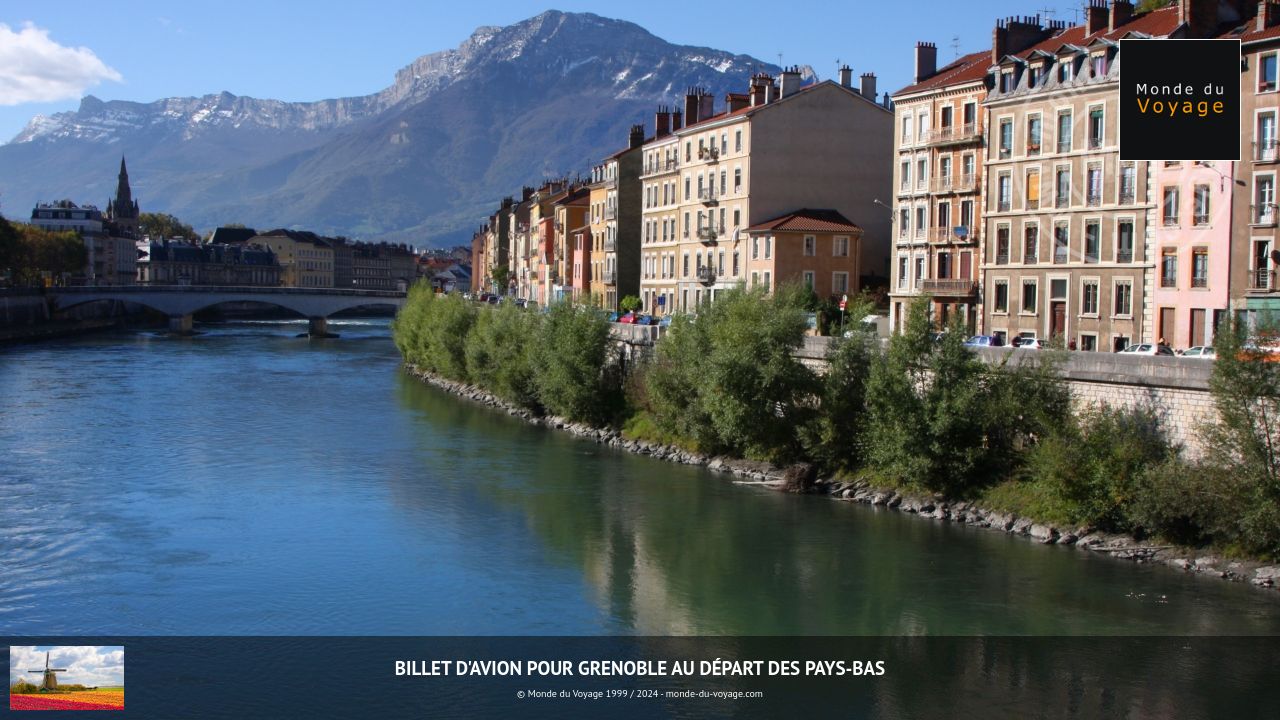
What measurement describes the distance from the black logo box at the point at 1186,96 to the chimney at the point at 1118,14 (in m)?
5.74

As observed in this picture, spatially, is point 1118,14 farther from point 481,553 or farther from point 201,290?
point 201,290

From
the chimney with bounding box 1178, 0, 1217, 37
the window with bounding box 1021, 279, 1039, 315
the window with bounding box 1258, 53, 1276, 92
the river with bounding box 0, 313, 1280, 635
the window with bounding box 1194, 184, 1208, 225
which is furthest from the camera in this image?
the window with bounding box 1021, 279, 1039, 315

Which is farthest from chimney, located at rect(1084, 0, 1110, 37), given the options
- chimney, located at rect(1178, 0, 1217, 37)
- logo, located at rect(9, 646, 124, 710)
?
logo, located at rect(9, 646, 124, 710)

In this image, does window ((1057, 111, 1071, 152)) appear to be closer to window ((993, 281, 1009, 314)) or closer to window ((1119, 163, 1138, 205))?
window ((1119, 163, 1138, 205))

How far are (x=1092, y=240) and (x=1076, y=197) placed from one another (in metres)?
1.52

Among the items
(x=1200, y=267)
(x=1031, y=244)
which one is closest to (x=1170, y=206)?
(x=1200, y=267)

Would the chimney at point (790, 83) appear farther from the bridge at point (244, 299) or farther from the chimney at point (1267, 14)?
the bridge at point (244, 299)

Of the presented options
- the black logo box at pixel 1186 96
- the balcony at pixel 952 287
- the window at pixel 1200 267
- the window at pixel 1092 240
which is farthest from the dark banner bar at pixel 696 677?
the balcony at pixel 952 287

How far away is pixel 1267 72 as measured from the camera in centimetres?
3541

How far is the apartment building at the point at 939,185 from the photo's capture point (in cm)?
4644

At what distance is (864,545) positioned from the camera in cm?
2778

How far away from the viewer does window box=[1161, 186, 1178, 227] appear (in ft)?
125

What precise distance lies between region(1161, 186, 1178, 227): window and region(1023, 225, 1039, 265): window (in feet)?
17.8

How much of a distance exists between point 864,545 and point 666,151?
42508 millimetres
